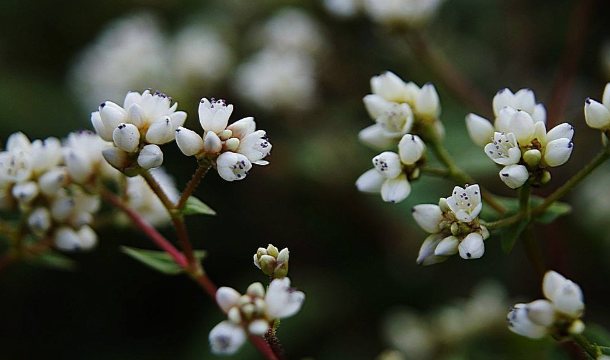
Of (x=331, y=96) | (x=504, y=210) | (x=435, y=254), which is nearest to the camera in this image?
(x=435, y=254)

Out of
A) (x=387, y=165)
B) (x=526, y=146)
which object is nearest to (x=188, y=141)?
(x=387, y=165)

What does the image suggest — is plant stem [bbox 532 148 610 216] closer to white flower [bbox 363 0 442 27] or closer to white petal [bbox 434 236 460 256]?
white petal [bbox 434 236 460 256]

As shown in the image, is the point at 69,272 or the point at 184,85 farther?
the point at 184,85

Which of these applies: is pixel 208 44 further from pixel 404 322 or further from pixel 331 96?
pixel 404 322

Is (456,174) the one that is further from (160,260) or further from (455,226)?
(160,260)

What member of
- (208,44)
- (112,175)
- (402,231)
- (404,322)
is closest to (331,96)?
(208,44)

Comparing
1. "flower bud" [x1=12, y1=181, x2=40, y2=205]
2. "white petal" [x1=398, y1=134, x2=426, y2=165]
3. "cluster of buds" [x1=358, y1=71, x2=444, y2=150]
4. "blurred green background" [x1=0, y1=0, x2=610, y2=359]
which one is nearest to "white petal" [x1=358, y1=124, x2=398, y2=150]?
"cluster of buds" [x1=358, y1=71, x2=444, y2=150]
